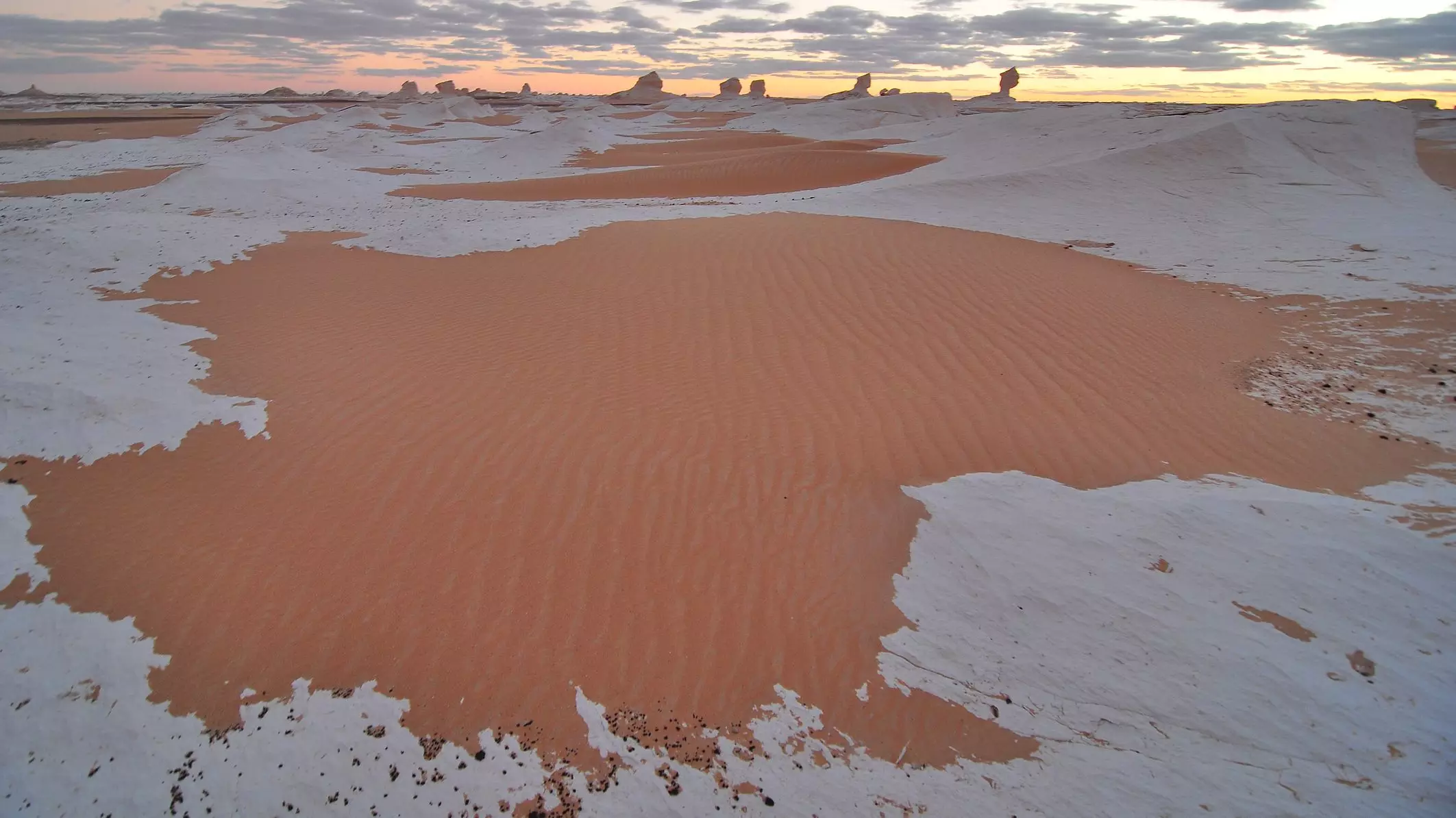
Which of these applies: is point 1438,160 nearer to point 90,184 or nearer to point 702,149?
point 702,149

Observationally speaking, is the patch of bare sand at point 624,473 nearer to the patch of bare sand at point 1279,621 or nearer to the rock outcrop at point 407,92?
the patch of bare sand at point 1279,621

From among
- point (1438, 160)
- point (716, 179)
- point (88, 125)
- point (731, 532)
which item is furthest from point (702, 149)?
point (88, 125)

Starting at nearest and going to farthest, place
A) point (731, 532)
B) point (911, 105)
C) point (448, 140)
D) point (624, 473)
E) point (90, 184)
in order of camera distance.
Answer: point (731, 532) → point (624, 473) → point (90, 184) → point (448, 140) → point (911, 105)

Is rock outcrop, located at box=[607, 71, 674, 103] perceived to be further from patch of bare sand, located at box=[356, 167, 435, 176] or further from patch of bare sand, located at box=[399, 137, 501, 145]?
patch of bare sand, located at box=[356, 167, 435, 176]

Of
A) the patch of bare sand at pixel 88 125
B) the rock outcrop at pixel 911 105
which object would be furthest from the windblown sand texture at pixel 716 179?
the patch of bare sand at pixel 88 125

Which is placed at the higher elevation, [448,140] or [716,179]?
Answer: [448,140]

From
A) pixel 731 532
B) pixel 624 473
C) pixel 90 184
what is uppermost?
pixel 90 184
